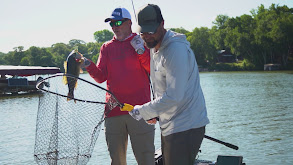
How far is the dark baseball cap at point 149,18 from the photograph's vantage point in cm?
301

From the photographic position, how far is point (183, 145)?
10.1 feet

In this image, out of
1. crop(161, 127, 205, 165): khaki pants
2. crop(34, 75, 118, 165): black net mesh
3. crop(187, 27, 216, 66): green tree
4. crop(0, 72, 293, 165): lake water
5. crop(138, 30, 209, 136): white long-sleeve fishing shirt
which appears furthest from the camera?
crop(187, 27, 216, 66): green tree

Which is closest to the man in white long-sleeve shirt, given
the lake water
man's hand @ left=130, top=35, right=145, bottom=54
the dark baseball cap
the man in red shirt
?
the dark baseball cap

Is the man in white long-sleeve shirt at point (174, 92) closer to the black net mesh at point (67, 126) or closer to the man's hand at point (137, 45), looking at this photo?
the man's hand at point (137, 45)

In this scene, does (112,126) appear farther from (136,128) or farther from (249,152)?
(249,152)

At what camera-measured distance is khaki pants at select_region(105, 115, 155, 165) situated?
4480 mm

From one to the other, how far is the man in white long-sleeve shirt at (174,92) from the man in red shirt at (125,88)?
1.28m

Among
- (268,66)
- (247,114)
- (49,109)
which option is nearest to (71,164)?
(49,109)

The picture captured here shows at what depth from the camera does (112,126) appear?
450cm

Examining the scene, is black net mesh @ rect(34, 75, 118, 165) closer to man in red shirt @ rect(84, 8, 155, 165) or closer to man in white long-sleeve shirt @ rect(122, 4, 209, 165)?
man in red shirt @ rect(84, 8, 155, 165)

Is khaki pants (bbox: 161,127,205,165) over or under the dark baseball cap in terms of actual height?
under

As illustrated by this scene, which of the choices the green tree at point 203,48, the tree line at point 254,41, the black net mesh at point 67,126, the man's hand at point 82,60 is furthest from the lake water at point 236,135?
the green tree at point 203,48

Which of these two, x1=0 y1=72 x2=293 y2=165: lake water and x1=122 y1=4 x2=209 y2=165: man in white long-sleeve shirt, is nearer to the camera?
x1=122 y1=4 x2=209 y2=165: man in white long-sleeve shirt

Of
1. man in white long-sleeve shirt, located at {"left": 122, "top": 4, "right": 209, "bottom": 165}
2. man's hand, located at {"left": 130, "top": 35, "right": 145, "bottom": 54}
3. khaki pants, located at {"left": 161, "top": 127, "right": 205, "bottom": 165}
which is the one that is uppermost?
man's hand, located at {"left": 130, "top": 35, "right": 145, "bottom": 54}
